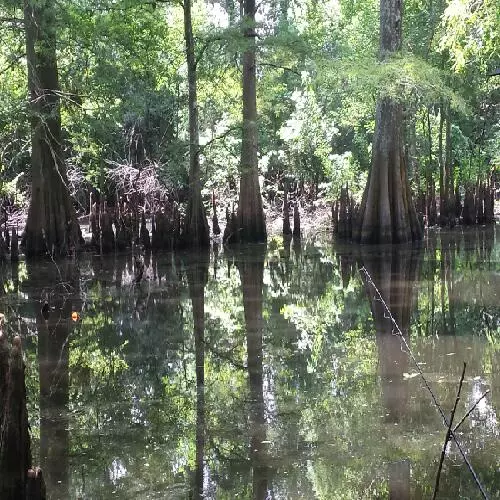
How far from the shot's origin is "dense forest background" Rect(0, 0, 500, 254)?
1020cm

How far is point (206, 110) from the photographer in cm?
1780

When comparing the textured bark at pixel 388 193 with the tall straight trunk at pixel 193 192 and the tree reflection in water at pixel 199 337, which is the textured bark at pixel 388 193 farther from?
the tree reflection in water at pixel 199 337

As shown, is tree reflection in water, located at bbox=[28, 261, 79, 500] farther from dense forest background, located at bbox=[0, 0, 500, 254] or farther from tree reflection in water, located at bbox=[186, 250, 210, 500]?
dense forest background, located at bbox=[0, 0, 500, 254]

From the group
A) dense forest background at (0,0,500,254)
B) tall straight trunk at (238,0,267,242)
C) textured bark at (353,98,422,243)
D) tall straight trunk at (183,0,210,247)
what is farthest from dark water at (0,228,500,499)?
tall straight trunk at (238,0,267,242)

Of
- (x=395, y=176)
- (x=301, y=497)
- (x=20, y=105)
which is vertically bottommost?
(x=301, y=497)

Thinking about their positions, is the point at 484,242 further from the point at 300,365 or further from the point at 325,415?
the point at 325,415

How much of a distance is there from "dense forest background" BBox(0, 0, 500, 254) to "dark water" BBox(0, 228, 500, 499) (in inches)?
109

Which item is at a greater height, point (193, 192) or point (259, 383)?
point (193, 192)

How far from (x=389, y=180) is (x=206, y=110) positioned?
7.04m

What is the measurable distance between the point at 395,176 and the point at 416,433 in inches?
341

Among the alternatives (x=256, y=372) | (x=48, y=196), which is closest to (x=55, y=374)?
(x=256, y=372)

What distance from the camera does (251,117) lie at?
44.5ft

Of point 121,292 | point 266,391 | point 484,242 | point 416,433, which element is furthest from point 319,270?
point 416,433

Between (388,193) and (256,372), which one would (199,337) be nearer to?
(256,372)
